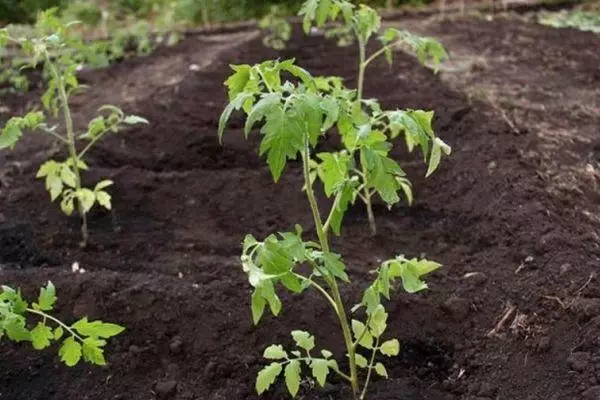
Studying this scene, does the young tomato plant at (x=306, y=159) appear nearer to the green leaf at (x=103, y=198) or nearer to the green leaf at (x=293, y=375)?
the green leaf at (x=293, y=375)

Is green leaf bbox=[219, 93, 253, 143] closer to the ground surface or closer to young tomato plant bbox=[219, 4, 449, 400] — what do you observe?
young tomato plant bbox=[219, 4, 449, 400]

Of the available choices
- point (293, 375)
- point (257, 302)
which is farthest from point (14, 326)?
point (293, 375)

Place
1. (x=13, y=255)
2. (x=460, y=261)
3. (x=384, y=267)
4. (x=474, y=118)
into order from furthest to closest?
(x=474, y=118) < (x=13, y=255) < (x=460, y=261) < (x=384, y=267)

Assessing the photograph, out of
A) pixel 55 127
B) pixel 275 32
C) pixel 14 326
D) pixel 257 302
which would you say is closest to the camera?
pixel 257 302

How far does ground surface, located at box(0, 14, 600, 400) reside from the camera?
304 cm

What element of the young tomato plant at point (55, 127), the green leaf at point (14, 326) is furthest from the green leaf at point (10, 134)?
the green leaf at point (14, 326)

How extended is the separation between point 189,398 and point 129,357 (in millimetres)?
332

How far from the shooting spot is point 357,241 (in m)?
3.92

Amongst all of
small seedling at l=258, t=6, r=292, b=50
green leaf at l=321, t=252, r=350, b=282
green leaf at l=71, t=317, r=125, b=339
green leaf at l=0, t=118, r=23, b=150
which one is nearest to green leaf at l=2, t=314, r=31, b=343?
green leaf at l=71, t=317, r=125, b=339

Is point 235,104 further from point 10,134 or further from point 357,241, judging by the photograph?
point 357,241

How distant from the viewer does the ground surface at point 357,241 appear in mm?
3039

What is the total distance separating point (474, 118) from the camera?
4660 millimetres

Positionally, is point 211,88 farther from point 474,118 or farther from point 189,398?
point 189,398

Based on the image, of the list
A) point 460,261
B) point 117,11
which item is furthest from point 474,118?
point 117,11
